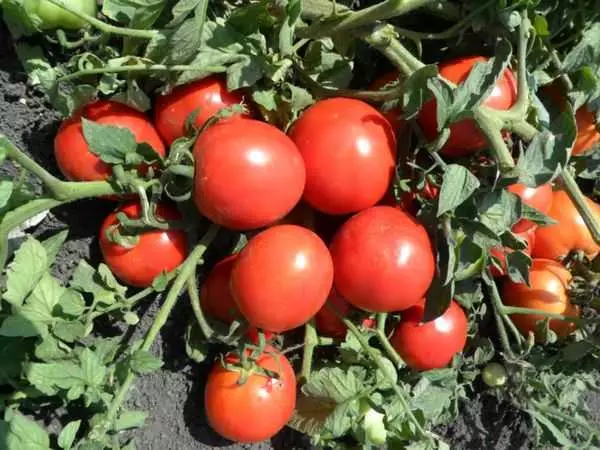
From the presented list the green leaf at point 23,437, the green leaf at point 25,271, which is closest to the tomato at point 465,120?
the green leaf at point 25,271

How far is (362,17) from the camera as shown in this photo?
1.02m

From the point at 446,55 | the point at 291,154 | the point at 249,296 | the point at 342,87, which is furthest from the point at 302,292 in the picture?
the point at 446,55

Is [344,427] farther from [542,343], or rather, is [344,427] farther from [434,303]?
[542,343]

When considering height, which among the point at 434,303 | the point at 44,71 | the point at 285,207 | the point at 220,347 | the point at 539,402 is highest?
the point at 44,71

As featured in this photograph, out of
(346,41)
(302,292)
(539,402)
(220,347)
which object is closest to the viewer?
(302,292)

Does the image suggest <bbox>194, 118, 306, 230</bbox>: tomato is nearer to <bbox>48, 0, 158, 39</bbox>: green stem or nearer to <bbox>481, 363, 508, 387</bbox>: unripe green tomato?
<bbox>48, 0, 158, 39</bbox>: green stem

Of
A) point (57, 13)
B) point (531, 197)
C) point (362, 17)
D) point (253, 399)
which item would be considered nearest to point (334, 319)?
point (253, 399)

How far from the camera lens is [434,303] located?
3.72ft

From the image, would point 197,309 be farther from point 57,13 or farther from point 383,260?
point 57,13

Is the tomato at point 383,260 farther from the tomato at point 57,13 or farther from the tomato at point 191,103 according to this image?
the tomato at point 57,13

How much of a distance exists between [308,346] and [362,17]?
54 cm

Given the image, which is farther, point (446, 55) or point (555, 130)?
point (446, 55)

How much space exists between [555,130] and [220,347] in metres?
0.67

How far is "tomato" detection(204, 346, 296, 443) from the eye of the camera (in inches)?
44.4
